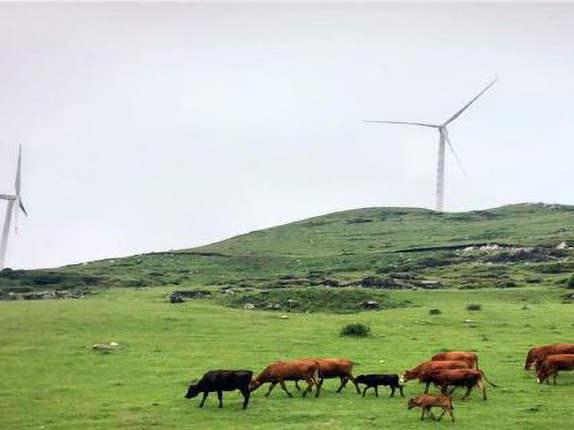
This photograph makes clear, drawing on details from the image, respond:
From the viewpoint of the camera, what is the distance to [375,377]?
26953 millimetres

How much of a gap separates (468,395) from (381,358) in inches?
346

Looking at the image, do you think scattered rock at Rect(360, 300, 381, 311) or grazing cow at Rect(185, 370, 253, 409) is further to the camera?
scattered rock at Rect(360, 300, 381, 311)

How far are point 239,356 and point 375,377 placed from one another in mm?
10712

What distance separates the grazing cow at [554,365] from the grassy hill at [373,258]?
47.9 m

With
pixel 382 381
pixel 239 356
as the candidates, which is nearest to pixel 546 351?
pixel 382 381

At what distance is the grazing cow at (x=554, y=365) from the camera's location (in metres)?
28.7

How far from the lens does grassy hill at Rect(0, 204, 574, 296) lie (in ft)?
286

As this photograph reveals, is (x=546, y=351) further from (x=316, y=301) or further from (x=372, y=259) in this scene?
(x=372, y=259)

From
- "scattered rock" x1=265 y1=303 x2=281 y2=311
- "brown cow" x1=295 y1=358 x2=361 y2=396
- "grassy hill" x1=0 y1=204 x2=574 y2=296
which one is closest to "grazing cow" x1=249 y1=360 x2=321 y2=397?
"brown cow" x1=295 y1=358 x2=361 y2=396

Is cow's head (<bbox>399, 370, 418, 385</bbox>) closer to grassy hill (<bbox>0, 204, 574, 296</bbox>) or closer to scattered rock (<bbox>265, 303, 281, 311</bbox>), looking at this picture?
scattered rock (<bbox>265, 303, 281, 311</bbox>)

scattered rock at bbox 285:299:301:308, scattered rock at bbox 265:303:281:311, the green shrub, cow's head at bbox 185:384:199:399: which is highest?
scattered rock at bbox 285:299:301:308

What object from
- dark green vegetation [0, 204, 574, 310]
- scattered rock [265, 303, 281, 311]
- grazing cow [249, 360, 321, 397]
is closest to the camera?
grazing cow [249, 360, 321, 397]

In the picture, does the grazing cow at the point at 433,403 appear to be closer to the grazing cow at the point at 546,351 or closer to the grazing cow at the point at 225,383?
the grazing cow at the point at 225,383

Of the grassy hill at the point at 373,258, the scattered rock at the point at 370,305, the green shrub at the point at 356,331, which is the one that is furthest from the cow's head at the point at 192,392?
the grassy hill at the point at 373,258
